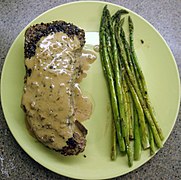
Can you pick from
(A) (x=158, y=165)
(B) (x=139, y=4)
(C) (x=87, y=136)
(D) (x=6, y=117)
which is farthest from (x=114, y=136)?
(B) (x=139, y=4)

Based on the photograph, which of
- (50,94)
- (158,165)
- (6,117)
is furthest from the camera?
(158,165)

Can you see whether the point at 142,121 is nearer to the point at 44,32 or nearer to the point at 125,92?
the point at 125,92

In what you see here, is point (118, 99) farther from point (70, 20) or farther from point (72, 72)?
point (70, 20)

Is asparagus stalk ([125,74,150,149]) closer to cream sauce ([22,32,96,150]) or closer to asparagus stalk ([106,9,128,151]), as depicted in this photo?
asparagus stalk ([106,9,128,151])

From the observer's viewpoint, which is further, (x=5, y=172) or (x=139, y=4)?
(x=139, y=4)

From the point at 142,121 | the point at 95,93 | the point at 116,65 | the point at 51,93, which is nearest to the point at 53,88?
the point at 51,93

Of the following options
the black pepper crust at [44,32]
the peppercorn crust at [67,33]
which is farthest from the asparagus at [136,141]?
the black pepper crust at [44,32]

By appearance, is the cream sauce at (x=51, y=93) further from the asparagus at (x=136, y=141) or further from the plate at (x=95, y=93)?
the asparagus at (x=136, y=141)
